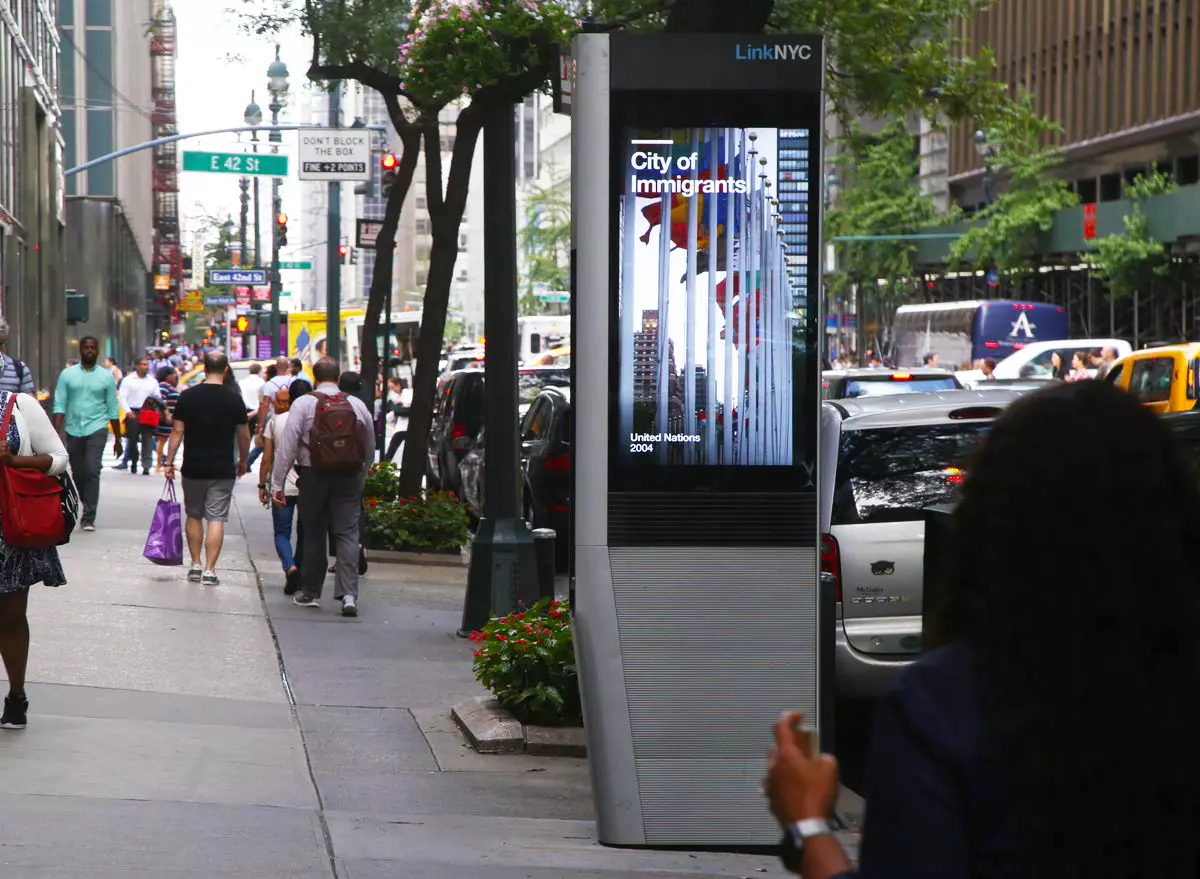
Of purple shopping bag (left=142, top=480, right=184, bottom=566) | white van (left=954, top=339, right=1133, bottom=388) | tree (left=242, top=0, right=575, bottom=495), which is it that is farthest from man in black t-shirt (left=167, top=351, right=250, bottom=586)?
white van (left=954, top=339, right=1133, bottom=388)

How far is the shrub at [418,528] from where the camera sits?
57.1 feet

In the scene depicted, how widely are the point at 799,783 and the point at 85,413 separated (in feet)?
53.6

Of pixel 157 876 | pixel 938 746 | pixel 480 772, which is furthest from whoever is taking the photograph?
pixel 480 772

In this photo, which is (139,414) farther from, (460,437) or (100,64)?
(100,64)

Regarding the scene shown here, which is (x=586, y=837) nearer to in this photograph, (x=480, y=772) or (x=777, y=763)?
(x=480, y=772)

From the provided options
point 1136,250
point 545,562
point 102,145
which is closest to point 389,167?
point 545,562

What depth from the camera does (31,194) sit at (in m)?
34.0

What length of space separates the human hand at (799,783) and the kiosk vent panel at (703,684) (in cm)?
438

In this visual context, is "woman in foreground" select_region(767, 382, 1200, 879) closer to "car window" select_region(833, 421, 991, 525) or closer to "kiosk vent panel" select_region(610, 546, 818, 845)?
"kiosk vent panel" select_region(610, 546, 818, 845)

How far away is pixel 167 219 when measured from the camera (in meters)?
119

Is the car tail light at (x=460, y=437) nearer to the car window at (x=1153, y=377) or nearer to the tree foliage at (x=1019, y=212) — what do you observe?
the car window at (x=1153, y=377)

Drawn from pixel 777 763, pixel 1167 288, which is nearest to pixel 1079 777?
pixel 777 763

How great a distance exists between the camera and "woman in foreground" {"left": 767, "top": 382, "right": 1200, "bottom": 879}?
2.09m

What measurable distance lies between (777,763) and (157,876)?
4.09 metres
